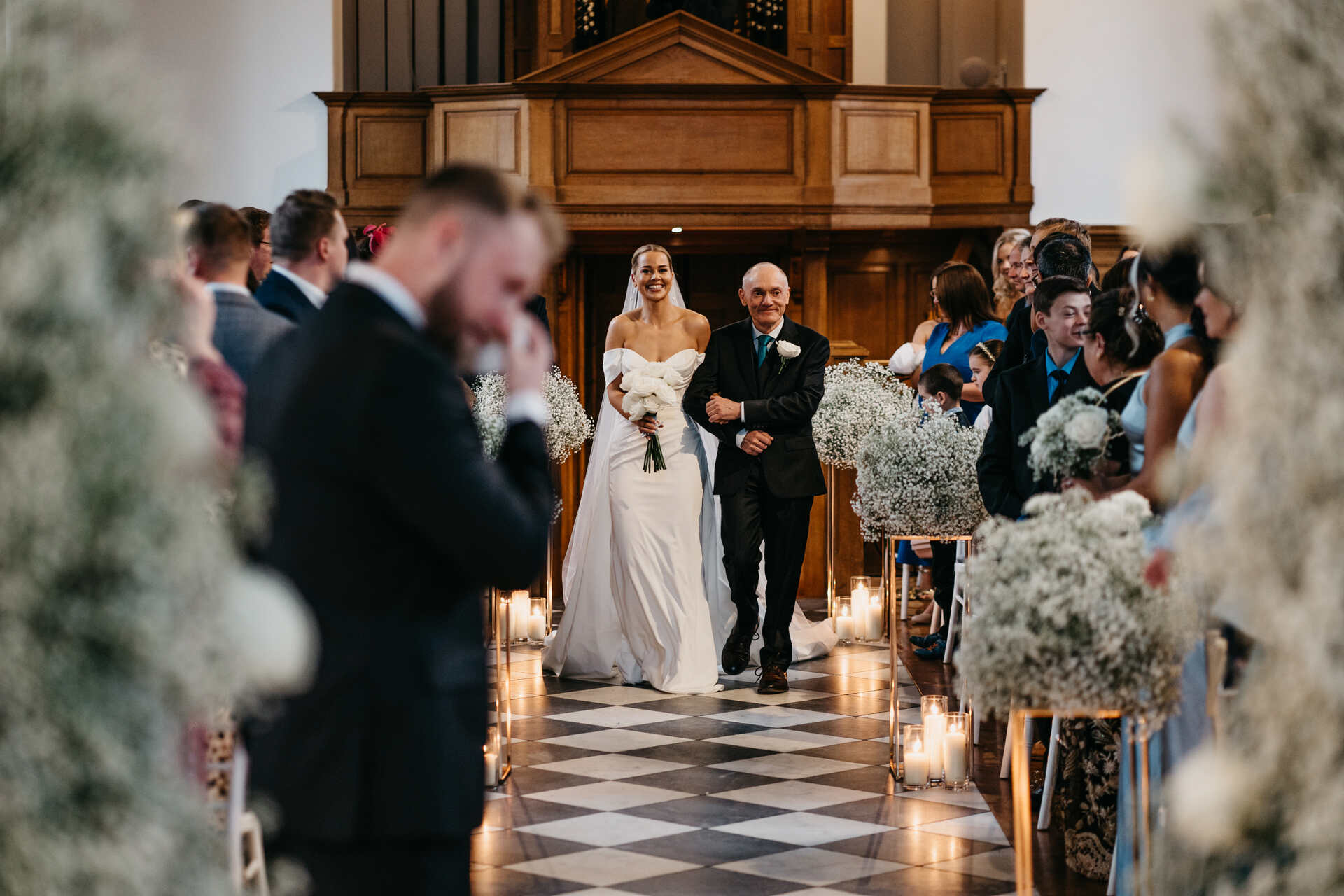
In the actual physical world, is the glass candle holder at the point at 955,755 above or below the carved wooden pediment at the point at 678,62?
below

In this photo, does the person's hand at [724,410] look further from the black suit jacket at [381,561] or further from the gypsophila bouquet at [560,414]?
the black suit jacket at [381,561]

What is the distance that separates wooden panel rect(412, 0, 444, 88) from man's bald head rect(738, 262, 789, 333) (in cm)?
566

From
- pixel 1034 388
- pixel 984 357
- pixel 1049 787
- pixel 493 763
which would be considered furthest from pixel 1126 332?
pixel 984 357

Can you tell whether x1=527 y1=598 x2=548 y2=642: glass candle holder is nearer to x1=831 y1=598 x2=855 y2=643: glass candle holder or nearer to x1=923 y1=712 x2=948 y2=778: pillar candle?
x1=831 y1=598 x2=855 y2=643: glass candle holder

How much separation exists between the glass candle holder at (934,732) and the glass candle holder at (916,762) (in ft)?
0.07

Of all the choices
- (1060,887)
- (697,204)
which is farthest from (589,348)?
(1060,887)

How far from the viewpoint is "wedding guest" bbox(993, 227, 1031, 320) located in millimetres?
6918

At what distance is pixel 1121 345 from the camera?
13.0 feet

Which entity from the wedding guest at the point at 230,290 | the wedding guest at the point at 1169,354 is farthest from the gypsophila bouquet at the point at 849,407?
the wedding guest at the point at 230,290

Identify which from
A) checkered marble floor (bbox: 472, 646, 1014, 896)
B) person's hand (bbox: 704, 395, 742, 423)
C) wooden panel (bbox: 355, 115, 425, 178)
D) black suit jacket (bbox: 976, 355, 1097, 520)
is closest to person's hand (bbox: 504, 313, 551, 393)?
checkered marble floor (bbox: 472, 646, 1014, 896)

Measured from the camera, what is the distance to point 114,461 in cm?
128

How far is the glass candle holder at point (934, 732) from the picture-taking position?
514 cm

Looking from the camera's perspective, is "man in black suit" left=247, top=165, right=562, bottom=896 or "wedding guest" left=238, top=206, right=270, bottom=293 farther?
"wedding guest" left=238, top=206, right=270, bottom=293

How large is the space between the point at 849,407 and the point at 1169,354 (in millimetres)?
4370
